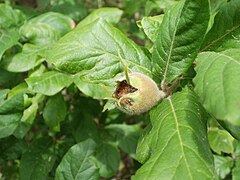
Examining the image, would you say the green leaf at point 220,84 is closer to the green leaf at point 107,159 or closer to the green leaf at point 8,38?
the green leaf at point 8,38

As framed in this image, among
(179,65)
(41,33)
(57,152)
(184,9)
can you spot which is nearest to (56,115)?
(57,152)

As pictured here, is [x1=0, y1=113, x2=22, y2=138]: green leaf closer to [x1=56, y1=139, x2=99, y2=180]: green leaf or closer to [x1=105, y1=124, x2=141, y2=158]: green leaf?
[x1=56, y1=139, x2=99, y2=180]: green leaf

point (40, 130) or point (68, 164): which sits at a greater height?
point (68, 164)

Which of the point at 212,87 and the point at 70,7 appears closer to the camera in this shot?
the point at 212,87

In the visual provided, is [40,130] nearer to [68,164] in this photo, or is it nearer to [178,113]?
[68,164]

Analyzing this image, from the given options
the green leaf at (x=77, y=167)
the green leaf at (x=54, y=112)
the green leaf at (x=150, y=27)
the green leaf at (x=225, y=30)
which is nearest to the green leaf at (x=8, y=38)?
the green leaf at (x=54, y=112)

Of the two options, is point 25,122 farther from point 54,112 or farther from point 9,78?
point 9,78
